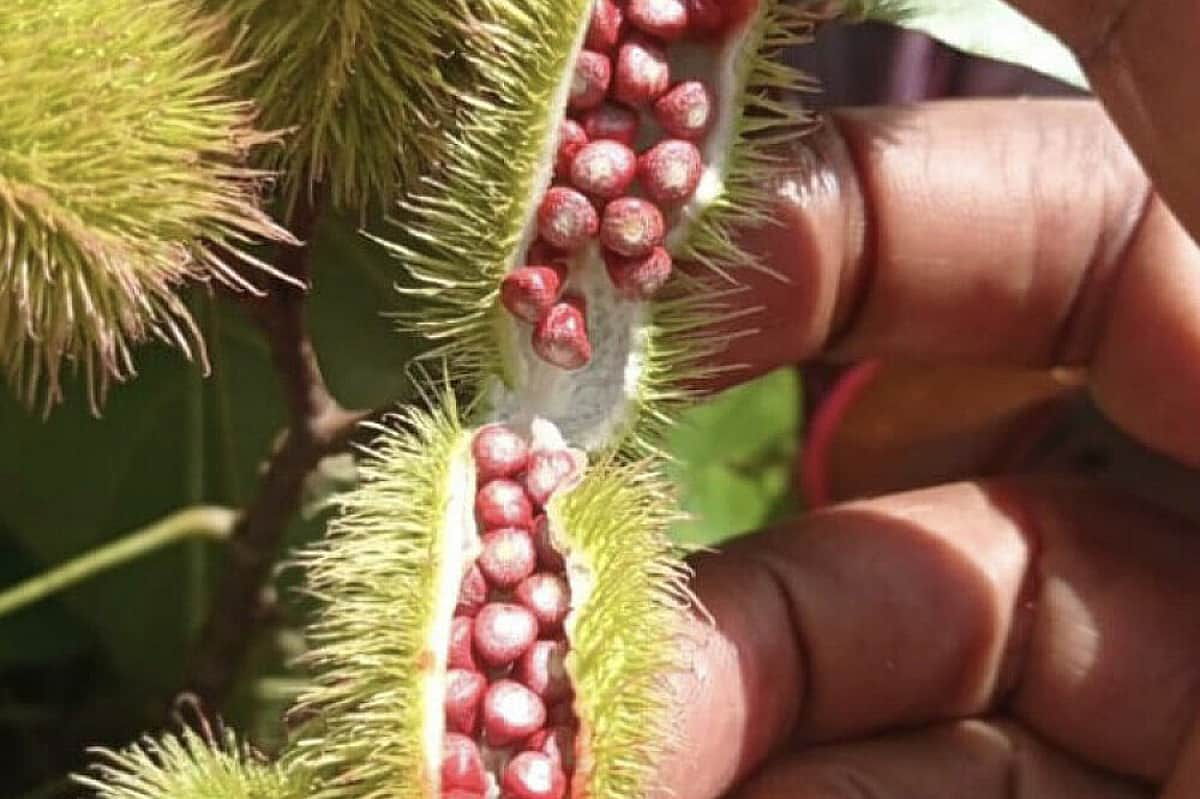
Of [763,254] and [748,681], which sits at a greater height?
[763,254]

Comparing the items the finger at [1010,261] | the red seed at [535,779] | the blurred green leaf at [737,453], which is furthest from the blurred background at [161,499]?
the red seed at [535,779]

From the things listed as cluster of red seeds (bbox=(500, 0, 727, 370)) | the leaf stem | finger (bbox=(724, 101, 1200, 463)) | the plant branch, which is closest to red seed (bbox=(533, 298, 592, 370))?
cluster of red seeds (bbox=(500, 0, 727, 370))

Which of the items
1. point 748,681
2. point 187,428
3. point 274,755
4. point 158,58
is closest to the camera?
point 158,58

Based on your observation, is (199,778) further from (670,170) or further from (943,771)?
(943,771)

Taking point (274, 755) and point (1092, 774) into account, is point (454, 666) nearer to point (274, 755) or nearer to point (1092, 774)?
point (274, 755)

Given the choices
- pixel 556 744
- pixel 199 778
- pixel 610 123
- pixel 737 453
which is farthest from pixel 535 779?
pixel 737 453

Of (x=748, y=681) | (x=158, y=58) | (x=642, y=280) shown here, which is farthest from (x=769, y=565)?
(x=158, y=58)
